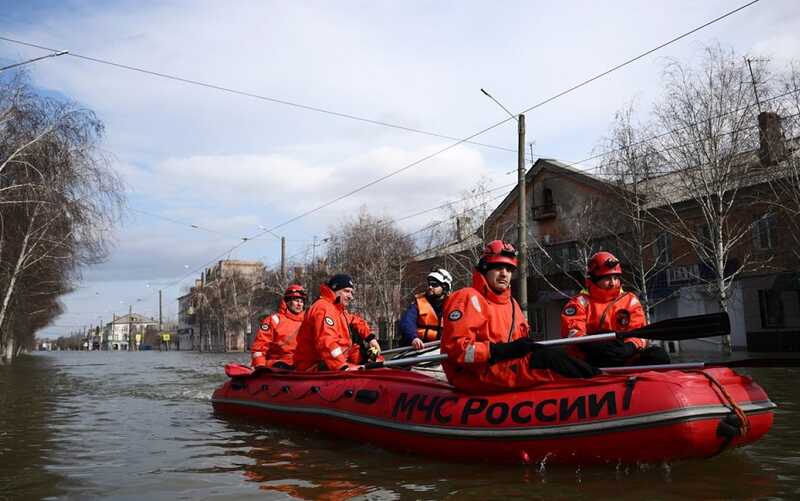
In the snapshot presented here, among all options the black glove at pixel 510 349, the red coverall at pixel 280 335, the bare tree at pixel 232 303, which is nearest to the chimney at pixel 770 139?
the red coverall at pixel 280 335

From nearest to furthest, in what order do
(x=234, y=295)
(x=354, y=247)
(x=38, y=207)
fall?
(x=38, y=207) → (x=354, y=247) → (x=234, y=295)

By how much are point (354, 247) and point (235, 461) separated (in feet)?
108

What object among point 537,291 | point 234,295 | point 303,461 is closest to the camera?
point 303,461

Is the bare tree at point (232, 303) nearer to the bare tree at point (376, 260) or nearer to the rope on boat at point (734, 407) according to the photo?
the bare tree at point (376, 260)

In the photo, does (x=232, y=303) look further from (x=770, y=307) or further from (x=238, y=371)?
(x=238, y=371)

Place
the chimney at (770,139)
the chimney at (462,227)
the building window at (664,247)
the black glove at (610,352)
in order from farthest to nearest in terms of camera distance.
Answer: the chimney at (462,227), the building window at (664,247), the chimney at (770,139), the black glove at (610,352)

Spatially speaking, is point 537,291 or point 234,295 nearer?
point 537,291

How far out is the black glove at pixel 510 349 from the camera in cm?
598

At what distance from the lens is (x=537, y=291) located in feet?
111

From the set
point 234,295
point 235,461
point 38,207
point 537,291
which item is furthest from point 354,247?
point 235,461

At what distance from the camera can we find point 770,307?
87.0 feet

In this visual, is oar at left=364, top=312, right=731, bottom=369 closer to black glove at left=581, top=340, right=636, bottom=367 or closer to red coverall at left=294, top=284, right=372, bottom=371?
black glove at left=581, top=340, right=636, bottom=367

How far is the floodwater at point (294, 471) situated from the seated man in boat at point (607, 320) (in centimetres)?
133

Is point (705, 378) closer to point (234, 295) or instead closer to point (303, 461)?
point (303, 461)
